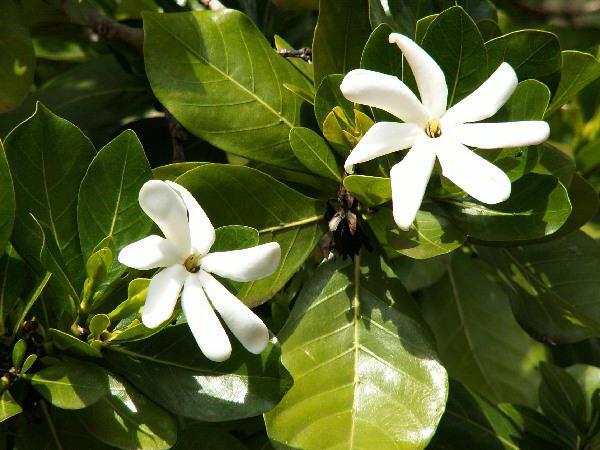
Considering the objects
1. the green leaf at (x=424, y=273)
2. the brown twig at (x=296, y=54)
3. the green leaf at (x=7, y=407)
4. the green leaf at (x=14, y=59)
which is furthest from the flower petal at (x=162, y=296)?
the green leaf at (x=424, y=273)

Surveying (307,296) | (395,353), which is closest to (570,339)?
(395,353)

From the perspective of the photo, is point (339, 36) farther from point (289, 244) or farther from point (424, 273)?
point (424, 273)

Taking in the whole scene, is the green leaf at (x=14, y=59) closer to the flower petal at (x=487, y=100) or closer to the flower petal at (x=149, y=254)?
the flower petal at (x=149, y=254)

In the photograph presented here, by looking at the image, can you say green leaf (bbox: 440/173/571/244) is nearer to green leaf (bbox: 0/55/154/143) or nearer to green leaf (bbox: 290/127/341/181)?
green leaf (bbox: 290/127/341/181)

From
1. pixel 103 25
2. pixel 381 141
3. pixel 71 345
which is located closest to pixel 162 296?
pixel 71 345

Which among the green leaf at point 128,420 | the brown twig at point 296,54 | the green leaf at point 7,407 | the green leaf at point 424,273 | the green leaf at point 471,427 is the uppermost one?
the brown twig at point 296,54

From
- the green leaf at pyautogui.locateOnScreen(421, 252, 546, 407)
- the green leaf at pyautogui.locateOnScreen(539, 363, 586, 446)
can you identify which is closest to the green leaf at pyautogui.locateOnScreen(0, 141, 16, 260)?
the green leaf at pyautogui.locateOnScreen(539, 363, 586, 446)
